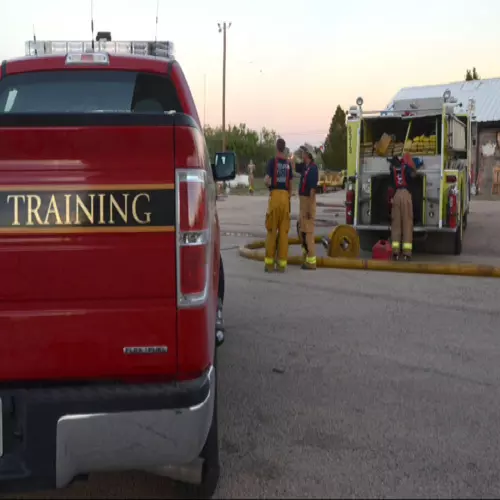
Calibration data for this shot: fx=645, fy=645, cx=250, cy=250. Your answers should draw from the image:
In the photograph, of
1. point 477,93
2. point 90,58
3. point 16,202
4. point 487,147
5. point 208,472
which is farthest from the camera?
point 477,93

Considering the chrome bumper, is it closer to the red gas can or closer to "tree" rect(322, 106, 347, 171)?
the red gas can

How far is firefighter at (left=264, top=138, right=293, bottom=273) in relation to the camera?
385 inches

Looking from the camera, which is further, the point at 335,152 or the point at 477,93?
the point at 335,152

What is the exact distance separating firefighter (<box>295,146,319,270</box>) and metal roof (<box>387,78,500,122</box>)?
22962 mm

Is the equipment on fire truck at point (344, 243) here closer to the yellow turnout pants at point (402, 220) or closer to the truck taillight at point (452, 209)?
the yellow turnout pants at point (402, 220)

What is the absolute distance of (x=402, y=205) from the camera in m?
10.8

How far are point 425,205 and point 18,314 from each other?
9831mm

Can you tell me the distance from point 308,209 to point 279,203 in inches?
23.1

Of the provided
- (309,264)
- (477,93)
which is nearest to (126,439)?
(309,264)

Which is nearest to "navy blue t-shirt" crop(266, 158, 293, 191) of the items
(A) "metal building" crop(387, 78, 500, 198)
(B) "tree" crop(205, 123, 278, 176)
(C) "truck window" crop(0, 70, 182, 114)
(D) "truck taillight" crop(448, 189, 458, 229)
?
(D) "truck taillight" crop(448, 189, 458, 229)

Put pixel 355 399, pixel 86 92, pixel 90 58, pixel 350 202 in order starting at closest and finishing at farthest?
1. pixel 90 58
2. pixel 355 399
3. pixel 86 92
4. pixel 350 202

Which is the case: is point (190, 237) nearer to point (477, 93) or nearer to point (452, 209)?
point (452, 209)

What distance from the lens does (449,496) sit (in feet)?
10.4

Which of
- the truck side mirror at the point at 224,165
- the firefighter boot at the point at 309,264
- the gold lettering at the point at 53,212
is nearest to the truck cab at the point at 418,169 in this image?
the firefighter boot at the point at 309,264
